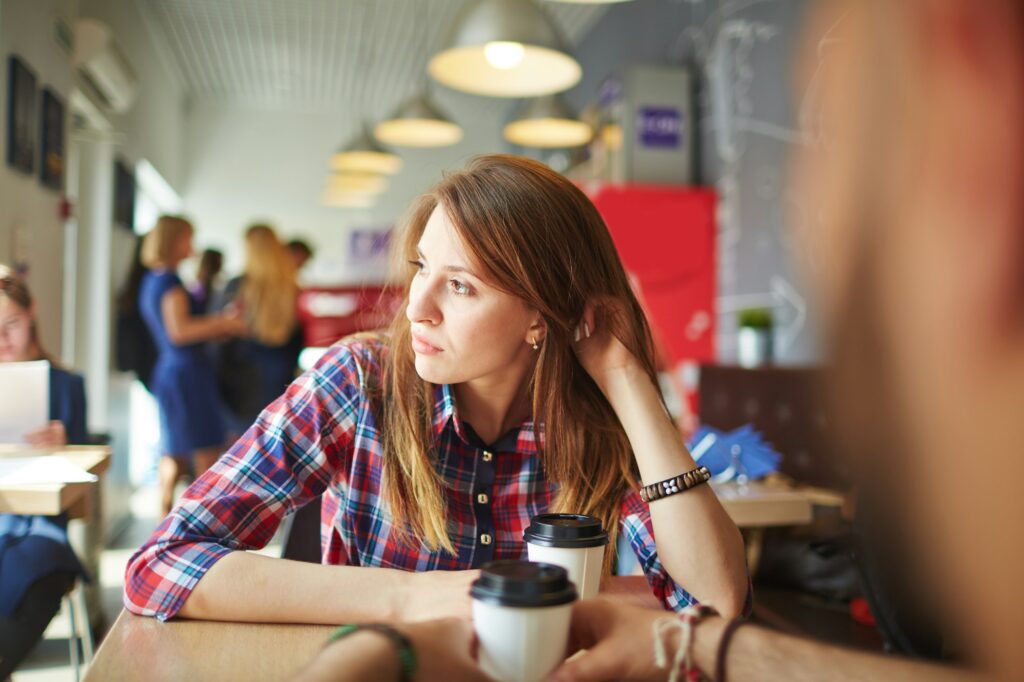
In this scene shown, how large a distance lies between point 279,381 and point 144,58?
117 inches

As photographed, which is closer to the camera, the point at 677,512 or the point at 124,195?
the point at 677,512

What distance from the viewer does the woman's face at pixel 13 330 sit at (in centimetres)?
212

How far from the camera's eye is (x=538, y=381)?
1.26m

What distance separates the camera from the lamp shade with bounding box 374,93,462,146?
15.3ft

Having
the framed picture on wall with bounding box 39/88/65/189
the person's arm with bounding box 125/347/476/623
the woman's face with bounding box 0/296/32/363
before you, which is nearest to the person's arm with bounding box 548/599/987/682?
the person's arm with bounding box 125/347/476/623

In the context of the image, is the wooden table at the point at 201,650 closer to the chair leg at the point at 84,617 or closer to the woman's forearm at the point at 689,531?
the woman's forearm at the point at 689,531

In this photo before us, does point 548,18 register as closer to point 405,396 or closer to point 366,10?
point 405,396

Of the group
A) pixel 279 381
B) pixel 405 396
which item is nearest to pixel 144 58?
pixel 279 381

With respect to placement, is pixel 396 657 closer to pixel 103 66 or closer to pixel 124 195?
pixel 103 66

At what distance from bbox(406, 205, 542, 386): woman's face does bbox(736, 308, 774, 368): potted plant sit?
2453 millimetres

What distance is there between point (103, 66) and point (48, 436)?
8.90 feet

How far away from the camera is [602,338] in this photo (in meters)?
1.24

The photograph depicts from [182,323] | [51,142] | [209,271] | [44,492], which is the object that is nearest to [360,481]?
[44,492]

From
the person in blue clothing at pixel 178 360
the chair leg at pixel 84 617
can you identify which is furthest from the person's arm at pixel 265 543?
the person in blue clothing at pixel 178 360
